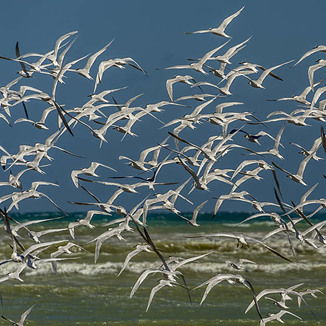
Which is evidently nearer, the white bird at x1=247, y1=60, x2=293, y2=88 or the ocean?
the ocean

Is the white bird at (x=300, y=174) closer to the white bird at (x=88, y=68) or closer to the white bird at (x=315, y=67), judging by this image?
the white bird at (x=315, y=67)

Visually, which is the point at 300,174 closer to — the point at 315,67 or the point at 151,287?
the point at 315,67

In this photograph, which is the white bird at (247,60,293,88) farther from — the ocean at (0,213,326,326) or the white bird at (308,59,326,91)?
the ocean at (0,213,326,326)

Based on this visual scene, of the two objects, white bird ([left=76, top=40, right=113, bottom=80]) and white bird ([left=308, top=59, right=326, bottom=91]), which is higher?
white bird ([left=76, top=40, right=113, bottom=80])

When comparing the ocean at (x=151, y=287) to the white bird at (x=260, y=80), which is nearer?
the ocean at (x=151, y=287)

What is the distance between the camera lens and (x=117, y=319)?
16406 millimetres

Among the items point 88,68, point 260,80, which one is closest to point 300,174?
point 260,80

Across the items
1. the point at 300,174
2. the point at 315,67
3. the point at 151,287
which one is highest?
the point at 315,67

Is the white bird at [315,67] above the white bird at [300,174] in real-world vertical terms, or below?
above

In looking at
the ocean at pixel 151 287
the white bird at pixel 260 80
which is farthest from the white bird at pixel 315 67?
the ocean at pixel 151 287

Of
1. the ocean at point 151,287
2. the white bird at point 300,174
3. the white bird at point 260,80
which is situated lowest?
the ocean at point 151,287

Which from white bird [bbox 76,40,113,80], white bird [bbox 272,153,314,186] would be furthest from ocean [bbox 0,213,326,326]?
white bird [bbox 76,40,113,80]

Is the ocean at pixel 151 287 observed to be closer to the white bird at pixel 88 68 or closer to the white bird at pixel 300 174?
the white bird at pixel 300 174

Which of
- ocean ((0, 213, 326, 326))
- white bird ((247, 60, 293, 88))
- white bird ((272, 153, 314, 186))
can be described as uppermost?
white bird ((247, 60, 293, 88))
